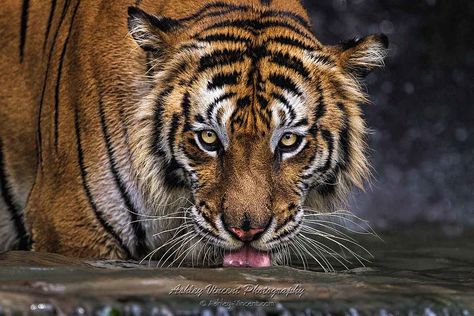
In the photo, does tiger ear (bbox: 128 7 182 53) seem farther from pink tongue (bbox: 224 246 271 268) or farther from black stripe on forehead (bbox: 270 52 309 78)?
pink tongue (bbox: 224 246 271 268)

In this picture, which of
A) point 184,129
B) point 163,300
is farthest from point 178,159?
point 163,300

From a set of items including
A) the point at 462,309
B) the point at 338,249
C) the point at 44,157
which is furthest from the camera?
the point at 338,249

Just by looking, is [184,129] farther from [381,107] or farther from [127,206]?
[381,107]

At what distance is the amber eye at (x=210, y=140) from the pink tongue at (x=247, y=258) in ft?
1.17

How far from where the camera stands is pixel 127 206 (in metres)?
4.22

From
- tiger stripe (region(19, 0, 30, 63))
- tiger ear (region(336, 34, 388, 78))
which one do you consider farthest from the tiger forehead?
tiger stripe (region(19, 0, 30, 63))

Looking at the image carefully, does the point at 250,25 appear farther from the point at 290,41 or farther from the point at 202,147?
the point at 202,147

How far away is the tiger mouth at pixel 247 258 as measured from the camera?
154 inches

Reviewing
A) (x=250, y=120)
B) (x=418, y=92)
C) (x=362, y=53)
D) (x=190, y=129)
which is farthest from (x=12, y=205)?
(x=418, y=92)

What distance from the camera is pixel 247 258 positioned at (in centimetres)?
392

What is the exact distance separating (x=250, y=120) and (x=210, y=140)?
15 centimetres

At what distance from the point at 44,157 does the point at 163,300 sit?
4.10 feet

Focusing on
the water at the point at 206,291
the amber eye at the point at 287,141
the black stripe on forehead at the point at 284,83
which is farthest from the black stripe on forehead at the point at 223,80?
the water at the point at 206,291

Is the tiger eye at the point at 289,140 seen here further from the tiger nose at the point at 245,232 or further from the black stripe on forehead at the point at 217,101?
the tiger nose at the point at 245,232
